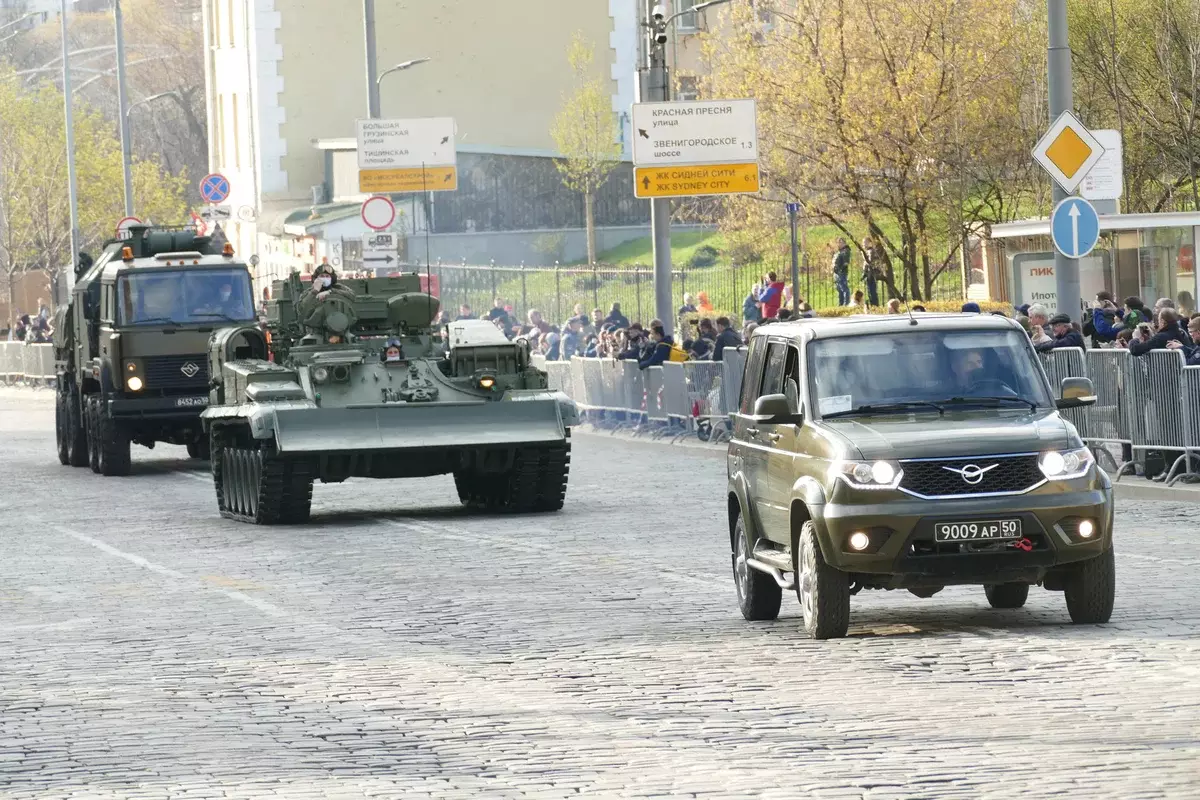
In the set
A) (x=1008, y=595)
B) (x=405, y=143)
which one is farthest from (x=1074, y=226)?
(x=405, y=143)

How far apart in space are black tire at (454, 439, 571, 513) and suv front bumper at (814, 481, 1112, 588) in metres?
10.1

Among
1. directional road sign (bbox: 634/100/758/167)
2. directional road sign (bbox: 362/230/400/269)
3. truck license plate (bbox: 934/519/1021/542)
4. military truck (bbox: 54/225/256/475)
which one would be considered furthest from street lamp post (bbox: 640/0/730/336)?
truck license plate (bbox: 934/519/1021/542)

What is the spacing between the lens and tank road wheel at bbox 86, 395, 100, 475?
30.6 metres

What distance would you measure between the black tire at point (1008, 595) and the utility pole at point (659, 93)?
19818 mm

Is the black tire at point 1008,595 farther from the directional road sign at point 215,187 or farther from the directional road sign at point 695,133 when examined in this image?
the directional road sign at point 215,187

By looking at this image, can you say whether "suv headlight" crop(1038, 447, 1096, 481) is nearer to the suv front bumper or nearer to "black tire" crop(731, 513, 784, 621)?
the suv front bumper

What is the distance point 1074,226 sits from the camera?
23.5m

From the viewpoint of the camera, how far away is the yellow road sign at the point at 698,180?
33594mm

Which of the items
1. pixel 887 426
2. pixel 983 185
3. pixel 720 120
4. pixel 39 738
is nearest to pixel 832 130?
pixel 983 185

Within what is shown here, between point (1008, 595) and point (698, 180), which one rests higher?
point (698, 180)

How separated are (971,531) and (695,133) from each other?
73.1ft

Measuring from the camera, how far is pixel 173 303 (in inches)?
1192

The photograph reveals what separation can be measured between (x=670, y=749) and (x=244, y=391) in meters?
13.9

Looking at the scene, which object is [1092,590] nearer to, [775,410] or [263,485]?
[775,410]
